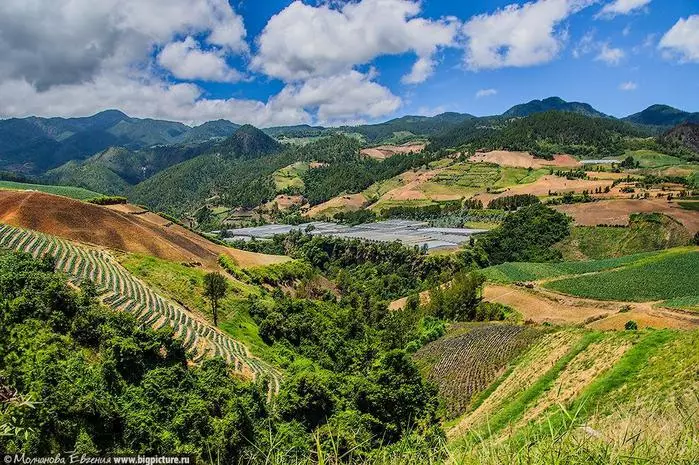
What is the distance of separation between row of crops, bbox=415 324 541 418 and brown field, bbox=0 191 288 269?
40.8 m

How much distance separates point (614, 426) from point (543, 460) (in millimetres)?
2991

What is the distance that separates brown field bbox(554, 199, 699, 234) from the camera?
104 metres

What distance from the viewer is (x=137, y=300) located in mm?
40250

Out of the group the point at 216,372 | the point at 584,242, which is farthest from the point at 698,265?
the point at 216,372

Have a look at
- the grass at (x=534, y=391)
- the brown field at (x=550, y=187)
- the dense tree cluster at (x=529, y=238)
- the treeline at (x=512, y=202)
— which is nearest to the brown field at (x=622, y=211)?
the dense tree cluster at (x=529, y=238)

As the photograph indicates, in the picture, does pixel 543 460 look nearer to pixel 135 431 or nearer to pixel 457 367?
pixel 135 431

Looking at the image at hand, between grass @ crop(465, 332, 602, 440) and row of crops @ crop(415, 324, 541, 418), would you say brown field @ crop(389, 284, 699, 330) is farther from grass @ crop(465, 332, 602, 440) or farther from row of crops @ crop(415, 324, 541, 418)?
grass @ crop(465, 332, 602, 440)

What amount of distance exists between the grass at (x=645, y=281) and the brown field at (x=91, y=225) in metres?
59.7

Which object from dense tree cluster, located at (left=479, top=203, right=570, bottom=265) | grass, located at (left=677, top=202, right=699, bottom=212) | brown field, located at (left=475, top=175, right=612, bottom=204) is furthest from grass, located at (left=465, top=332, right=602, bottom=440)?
brown field, located at (left=475, top=175, right=612, bottom=204)

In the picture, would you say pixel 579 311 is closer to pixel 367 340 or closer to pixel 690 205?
pixel 367 340

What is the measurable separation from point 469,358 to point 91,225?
181 feet

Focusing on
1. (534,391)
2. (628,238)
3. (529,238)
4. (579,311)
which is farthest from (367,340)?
(628,238)

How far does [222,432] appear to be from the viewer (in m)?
21.3

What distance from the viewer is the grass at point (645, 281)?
64688mm
